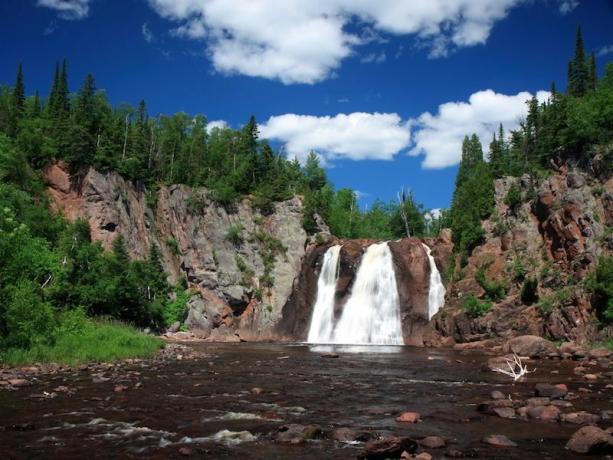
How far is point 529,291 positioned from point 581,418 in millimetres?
38376

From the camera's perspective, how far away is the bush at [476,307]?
163ft

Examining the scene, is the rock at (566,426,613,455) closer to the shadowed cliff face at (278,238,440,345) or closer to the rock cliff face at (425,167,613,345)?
the rock cliff face at (425,167,613,345)

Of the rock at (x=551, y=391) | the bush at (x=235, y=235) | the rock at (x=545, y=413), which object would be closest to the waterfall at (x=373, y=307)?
the bush at (x=235, y=235)

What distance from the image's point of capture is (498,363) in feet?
88.3

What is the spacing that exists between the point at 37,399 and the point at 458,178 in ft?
361

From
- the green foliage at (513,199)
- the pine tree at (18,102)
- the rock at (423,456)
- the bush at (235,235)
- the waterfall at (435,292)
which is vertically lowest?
the rock at (423,456)

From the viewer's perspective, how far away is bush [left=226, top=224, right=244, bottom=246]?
7419 centimetres

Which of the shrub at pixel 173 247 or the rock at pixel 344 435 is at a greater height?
the shrub at pixel 173 247

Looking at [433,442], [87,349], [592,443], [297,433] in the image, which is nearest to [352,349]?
[87,349]

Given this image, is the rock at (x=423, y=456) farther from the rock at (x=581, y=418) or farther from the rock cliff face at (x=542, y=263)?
the rock cliff face at (x=542, y=263)

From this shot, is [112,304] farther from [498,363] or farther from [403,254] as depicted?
[498,363]

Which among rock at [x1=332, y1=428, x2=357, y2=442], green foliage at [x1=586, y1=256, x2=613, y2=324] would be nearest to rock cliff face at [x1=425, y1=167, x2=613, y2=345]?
green foliage at [x1=586, y1=256, x2=613, y2=324]

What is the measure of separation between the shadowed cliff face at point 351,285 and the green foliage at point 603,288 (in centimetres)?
1888

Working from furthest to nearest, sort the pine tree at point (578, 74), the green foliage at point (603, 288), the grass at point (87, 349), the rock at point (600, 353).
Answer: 1. the pine tree at point (578, 74)
2. the green foliage at point (603, 288)
3. the rock at point (600, 353)
4. the grass at point (87, 349)
